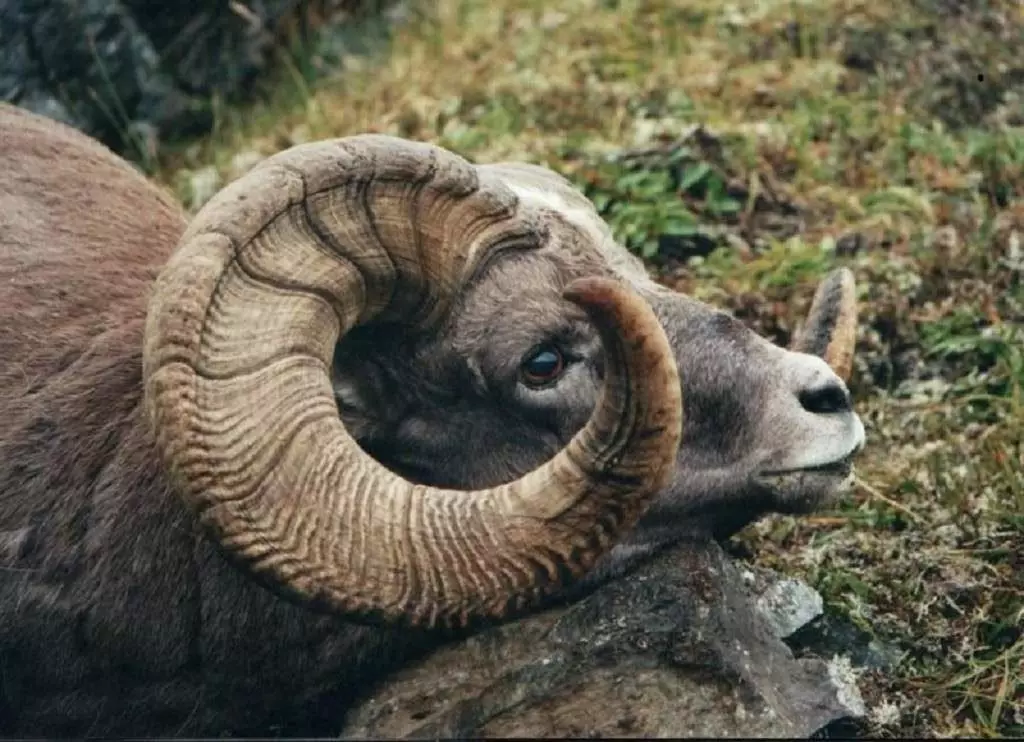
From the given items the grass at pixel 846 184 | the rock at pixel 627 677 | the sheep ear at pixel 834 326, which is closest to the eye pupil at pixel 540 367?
the rock at pixel 627 677

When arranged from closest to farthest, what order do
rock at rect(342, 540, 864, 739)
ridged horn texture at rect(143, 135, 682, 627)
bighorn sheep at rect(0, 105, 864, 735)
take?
ridged horn texture at rect(143, 135, 682, 627) < bighorn sheep at rect(0, 105, 864, 735) < rock at rect(342, 540, 864, 739)

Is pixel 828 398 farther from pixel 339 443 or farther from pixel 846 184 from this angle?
pixel 846 184

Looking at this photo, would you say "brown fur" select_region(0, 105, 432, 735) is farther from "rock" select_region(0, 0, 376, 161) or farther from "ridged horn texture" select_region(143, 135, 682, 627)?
"rock" select_region(0, 0, 376, 161)

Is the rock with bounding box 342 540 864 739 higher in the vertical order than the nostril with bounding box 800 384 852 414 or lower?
lower

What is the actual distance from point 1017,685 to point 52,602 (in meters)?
3.25

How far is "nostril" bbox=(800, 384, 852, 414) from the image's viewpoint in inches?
230

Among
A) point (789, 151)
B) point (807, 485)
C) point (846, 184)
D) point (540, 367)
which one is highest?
point (540, 367)

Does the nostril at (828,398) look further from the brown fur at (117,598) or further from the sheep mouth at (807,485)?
the brown fur at (117,598)

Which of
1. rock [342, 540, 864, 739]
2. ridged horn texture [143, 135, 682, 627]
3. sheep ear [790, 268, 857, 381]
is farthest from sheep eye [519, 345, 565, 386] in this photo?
sheep ear [790, 268, 857, 381]

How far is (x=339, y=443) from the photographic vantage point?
564 centimetres

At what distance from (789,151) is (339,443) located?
5.18 m

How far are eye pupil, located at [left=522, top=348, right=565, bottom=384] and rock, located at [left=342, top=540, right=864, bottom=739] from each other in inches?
→ 27.7

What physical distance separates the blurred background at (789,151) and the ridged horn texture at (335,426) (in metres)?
1.53

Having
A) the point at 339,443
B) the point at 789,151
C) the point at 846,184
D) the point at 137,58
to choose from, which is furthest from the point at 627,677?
the point at 137,58
